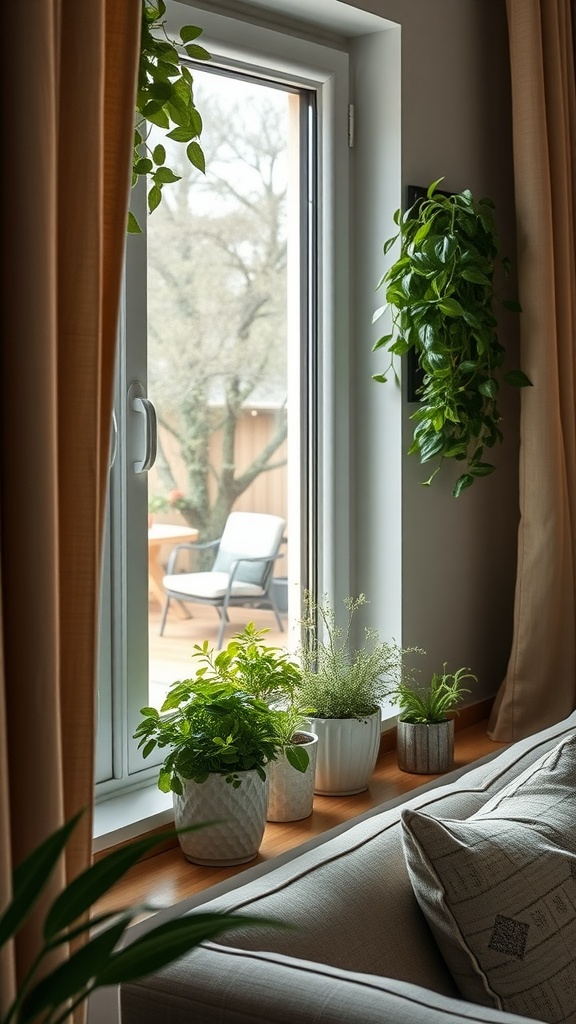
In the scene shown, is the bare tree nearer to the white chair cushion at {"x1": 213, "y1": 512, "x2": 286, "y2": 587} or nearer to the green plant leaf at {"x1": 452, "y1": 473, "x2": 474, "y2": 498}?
the white chair cushion at {"x1": 213, "y1": 512, "x2": 286, "y2": 587}

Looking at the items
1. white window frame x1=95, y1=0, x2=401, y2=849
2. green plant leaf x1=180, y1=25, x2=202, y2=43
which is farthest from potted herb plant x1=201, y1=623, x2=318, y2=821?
green plant leaf x1=180, y1=25, x2=202, y2=43

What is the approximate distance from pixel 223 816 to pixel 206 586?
62 cm

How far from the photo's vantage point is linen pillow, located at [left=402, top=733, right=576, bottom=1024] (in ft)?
4.33

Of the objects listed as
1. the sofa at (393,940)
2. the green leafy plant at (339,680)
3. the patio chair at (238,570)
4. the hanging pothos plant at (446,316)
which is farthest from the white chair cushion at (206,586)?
the sofa at (393,940)

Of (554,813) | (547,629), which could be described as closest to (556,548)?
(547,629)

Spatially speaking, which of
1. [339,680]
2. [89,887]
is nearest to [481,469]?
[339,680]

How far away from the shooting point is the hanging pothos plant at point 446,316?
2381 millimetres

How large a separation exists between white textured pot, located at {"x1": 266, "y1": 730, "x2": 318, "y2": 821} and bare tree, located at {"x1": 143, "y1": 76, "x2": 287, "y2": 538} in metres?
0.51

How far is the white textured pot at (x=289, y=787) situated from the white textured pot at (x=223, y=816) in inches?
6.6

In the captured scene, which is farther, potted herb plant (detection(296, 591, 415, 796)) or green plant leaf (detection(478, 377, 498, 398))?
green plant leaf (detection(478, 377, 498, 398))

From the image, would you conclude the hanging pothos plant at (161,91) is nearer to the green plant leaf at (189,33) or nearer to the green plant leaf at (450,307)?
the green plant leaf at (189,33)

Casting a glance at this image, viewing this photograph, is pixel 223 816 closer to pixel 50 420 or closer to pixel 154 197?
pixel 50 420

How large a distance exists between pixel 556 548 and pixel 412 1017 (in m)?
1.75

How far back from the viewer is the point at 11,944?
1173 mm
